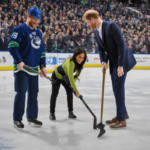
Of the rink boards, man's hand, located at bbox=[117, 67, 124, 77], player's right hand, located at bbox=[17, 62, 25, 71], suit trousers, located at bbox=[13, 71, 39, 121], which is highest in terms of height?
player's right hand, located at bbox=[17, 62, 25, 71]

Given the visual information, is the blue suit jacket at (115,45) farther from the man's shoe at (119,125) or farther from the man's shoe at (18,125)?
the man's shoe at (18,125)

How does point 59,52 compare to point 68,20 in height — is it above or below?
below

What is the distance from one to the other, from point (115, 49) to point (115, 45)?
2.0 inches

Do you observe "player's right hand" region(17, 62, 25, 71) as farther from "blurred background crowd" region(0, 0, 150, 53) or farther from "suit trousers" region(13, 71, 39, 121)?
"blurred background crowd" region(0, 0, 150, 53)

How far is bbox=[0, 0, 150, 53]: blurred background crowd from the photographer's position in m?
12.6

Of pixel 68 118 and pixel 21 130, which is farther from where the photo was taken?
pixel 68 118

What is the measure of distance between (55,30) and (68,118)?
9.91m

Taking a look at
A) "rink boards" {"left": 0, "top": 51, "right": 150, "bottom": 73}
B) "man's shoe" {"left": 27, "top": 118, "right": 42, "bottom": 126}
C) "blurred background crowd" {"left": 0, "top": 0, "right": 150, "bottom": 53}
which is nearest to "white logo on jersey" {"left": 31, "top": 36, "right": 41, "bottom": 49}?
"man's shoe" {"left": 27, "top": 118, "right": 42, "bottom": 126}

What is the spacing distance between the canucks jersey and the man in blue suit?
0.66m

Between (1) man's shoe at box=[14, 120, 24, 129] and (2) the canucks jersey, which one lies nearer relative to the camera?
(2) the canucks jersey

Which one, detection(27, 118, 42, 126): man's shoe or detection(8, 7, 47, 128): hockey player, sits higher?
detection(8, 7, 47, 128): hockey player

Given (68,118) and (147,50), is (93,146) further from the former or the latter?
(147,50)

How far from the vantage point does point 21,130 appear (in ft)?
10.5

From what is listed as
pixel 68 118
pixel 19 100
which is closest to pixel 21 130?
pixel 19 100
